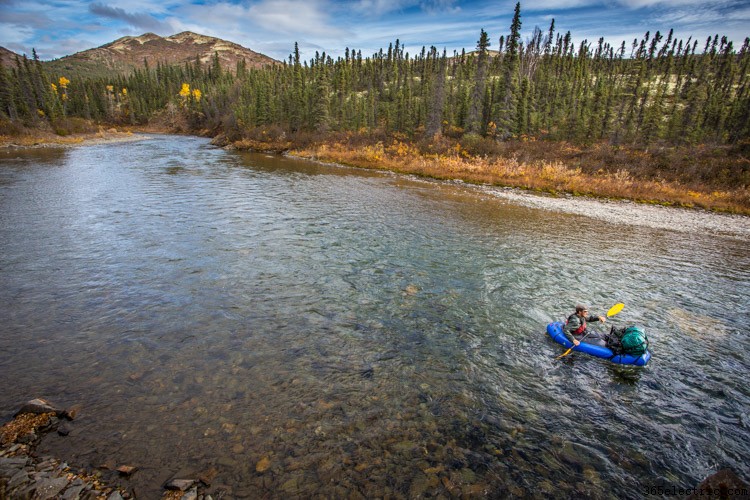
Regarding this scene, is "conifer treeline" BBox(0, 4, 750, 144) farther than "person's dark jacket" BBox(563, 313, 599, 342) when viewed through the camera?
Yes

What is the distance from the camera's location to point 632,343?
8406 millimetres

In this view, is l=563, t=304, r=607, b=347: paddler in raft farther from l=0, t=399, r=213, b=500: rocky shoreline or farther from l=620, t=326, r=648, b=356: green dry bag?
l=0, t=399, r=213, b=500: rocky shoreline

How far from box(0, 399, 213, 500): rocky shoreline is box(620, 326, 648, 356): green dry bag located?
932 centimetres

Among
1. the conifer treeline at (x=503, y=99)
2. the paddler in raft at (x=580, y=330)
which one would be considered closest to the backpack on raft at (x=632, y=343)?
the paddler in raft at (x=580, y=330)

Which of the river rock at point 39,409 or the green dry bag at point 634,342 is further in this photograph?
the green dry bag at point 634,342

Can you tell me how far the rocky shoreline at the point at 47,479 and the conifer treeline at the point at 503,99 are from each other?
171 feet

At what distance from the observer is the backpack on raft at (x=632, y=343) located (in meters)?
8.39

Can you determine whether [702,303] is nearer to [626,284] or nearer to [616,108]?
[626,284]

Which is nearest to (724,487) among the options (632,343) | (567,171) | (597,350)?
(632,343)

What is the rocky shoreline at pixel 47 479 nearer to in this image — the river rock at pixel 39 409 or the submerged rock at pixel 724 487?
the river rock at pixel 39 409

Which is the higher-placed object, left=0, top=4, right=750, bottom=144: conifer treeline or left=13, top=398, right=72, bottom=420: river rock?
left=0, top=4, right=750, bottom=144: conifer treeline

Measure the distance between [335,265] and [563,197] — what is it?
2606 centimetres

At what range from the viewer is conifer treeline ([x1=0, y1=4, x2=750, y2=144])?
55.1 m

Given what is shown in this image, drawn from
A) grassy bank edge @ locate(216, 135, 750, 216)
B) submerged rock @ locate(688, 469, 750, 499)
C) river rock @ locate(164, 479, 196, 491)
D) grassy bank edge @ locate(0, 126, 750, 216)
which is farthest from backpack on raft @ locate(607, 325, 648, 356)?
grassy bank edge @ locate(216, 135, 750, 216)
